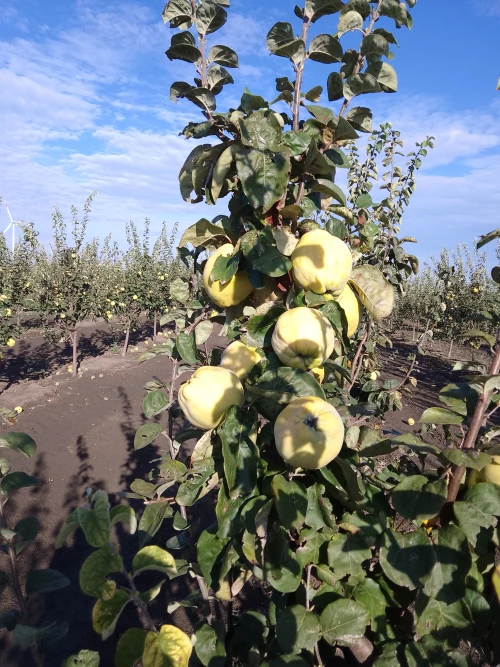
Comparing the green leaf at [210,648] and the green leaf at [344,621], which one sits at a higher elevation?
the green leaf at [344,621]

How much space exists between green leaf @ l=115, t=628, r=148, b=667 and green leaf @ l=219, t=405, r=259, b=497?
347mm

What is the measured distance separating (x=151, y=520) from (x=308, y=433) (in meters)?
0.56

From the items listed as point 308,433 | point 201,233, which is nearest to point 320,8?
point 201,233

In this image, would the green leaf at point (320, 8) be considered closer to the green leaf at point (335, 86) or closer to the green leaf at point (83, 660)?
the green leaf at point (335, 86)

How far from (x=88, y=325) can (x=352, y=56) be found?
16.7 meters

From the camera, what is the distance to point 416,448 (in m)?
0.92

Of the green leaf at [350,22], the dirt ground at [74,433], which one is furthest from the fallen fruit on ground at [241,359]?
the dirt ground at [74,433]

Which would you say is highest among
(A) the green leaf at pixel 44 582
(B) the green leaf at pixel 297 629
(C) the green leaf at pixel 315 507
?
(C) the green leaf at pixel 315 507

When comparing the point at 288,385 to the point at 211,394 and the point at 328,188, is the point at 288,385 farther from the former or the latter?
the point at 328,188

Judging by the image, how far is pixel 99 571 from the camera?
0.87 m

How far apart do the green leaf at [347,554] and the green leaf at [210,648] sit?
0.46 metres

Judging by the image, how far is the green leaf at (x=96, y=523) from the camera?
84 centimetres

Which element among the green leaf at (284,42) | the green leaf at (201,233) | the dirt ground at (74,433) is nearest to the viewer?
the green leaf at (284,42)

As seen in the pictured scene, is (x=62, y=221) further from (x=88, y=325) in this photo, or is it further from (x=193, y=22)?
(x=193, y=22)
